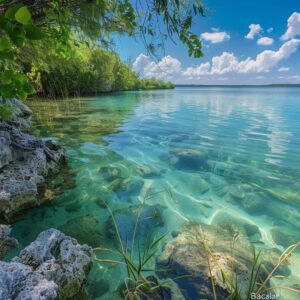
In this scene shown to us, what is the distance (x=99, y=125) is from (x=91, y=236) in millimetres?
8380

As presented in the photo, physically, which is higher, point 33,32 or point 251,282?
point 33,32

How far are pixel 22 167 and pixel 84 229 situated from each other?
1.73 m

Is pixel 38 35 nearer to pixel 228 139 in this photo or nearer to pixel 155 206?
pixel 155 206

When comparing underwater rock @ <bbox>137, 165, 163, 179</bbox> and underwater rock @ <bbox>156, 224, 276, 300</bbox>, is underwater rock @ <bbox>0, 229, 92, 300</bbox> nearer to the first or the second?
underwater rock @ <bbox>156, 224, 276, 300</bbox>

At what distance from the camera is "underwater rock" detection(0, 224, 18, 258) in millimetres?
2593

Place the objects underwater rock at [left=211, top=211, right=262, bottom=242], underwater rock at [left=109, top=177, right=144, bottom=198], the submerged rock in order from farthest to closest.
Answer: underwater rock at [left=109, top=177, right=144, bottom=198], the submerged rock, underwater rock at [left=211, top=211, right=262, bottom=242]

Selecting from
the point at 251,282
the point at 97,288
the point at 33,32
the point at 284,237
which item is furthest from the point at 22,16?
the point at 284,237

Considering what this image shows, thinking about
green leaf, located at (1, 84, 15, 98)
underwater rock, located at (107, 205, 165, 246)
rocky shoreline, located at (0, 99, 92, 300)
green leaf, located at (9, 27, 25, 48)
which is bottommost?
underwater rock, located at (107, 205, 165, 246)

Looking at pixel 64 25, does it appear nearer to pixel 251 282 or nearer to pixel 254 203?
pixel 251 282

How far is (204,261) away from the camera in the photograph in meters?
2.61

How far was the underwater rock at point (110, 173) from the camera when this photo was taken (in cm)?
500

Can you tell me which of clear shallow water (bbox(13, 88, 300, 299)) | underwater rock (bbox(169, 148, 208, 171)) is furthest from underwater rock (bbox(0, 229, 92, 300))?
underwater rock (bbox(169, 148, 208, 171))

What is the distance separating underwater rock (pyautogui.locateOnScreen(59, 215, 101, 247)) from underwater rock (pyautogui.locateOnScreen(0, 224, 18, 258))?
0.59m

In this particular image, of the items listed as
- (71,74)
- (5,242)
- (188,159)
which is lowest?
(188,159)
